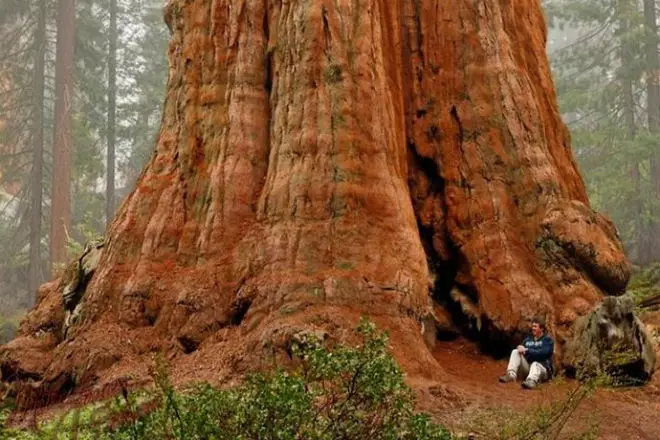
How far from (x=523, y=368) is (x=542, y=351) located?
396mm

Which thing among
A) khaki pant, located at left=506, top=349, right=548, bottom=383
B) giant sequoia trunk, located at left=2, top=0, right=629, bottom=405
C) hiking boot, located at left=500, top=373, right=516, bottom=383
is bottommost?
hiking boot, located at left=500, top=373, right=516, bottom=383

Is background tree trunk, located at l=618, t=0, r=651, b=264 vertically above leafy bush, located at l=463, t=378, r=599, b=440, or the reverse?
background tree trunk, located at l=618, t=0, r=651, b=264

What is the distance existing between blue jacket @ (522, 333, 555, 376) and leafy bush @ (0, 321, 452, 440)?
4.52 m

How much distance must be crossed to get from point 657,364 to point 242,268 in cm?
579

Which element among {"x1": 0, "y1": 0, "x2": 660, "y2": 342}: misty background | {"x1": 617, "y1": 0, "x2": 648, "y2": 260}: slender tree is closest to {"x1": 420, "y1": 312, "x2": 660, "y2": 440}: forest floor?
{"x1": 0, "y1": 0, "x2": 660, "y2": 342}: misty background

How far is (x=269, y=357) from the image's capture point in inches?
297

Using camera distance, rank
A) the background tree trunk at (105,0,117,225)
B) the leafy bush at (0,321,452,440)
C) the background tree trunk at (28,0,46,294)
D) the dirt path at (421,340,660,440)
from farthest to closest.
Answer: the background tree trunk at (105,0,117,225), the background tree trunk at (28,0,46,294), the dirt path at (421,340,660,440), the leafy bush at (0,321,452,440)

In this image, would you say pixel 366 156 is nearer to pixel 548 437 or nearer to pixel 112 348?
pixel 112 348

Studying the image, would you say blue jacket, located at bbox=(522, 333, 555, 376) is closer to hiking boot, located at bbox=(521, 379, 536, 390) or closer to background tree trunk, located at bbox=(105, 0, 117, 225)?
hiking boot, located at bbox=(521, 379, 536, 390)

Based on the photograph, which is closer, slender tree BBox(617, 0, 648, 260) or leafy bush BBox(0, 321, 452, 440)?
leafy bush BBox(0, 321, 452, 440)

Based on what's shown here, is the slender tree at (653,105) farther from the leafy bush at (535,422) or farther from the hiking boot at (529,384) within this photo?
the leafy bush at (535,422)

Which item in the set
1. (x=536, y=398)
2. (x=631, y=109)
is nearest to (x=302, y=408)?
(x=536, y=398)

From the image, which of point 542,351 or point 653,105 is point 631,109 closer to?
point 653,105

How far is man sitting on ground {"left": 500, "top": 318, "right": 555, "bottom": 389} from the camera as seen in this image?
29.2 feet
